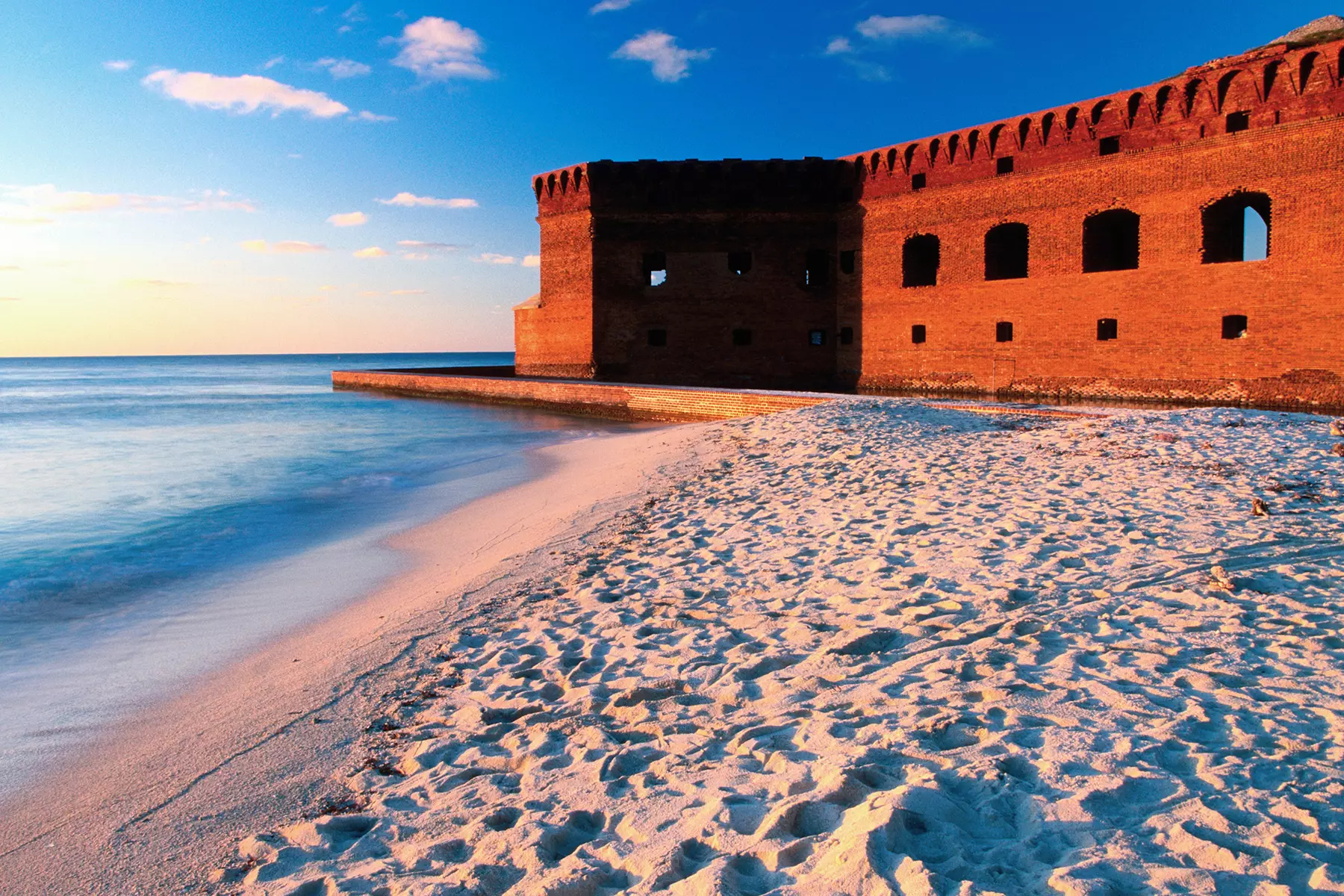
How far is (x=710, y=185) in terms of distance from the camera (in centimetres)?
2139

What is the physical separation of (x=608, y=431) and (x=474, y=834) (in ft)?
44.4

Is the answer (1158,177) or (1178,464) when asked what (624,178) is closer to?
(1158,177)

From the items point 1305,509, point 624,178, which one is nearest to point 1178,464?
point 1305,509

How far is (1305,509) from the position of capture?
5.54m

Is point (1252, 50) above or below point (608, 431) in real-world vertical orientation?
above

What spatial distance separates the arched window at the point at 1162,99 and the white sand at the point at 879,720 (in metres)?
11.6

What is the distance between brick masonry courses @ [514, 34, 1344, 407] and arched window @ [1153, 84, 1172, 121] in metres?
0.03

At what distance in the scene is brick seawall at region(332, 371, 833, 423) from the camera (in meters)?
13.8

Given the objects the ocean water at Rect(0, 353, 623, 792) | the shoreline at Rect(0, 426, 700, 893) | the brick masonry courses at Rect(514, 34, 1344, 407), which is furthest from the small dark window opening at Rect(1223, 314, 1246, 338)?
the shoreline at Rect(0, 426, 700, 893)

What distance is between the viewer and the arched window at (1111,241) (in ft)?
52.5

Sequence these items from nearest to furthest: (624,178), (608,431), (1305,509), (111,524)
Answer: (1305,509) < (111,524) < (608,431) < (624,178)

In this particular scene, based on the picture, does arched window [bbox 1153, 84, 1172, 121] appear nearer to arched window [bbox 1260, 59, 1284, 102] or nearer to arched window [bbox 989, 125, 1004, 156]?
arched window [bbox 1260, 59, 1284, 102]

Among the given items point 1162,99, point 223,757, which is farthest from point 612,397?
point 223,757

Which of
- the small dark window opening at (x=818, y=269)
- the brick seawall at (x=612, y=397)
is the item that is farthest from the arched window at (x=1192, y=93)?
the small dark window opening at (x=818, y=269)
